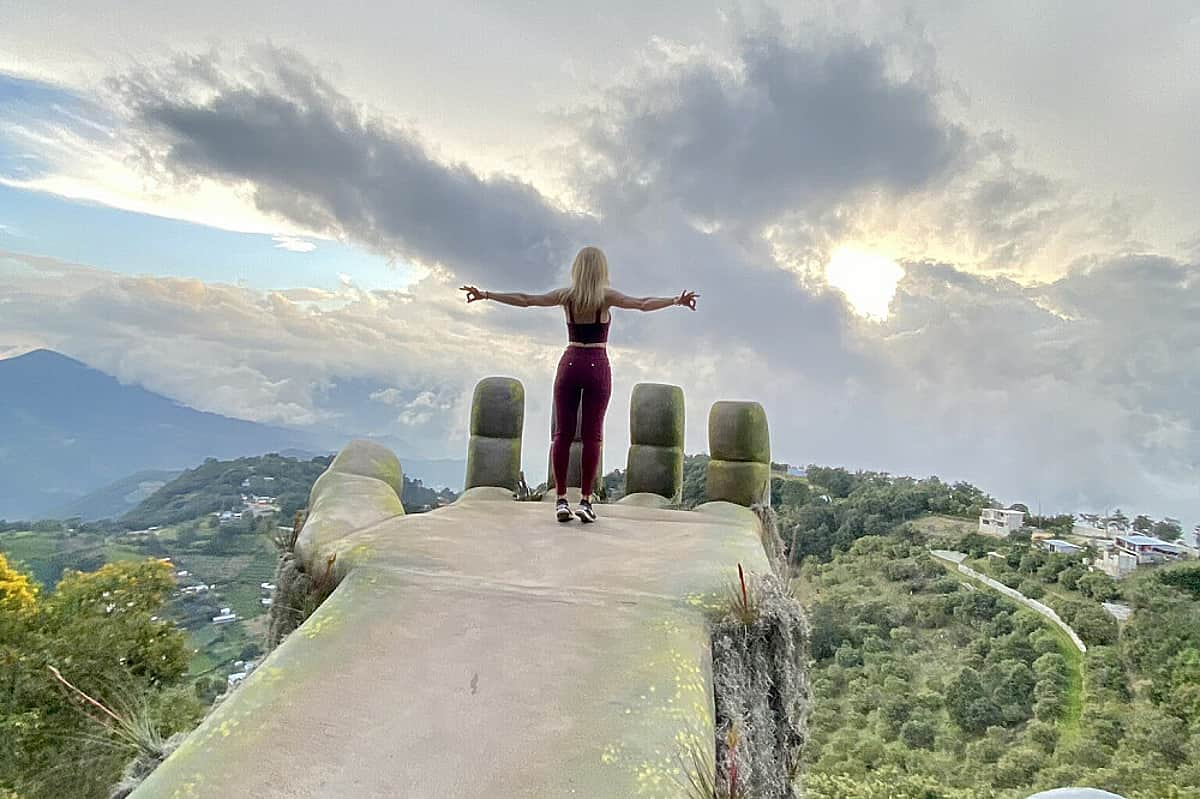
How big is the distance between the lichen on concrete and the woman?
1274 mm

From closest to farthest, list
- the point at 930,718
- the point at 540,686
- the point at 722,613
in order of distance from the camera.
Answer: the point at 540,686 → the point at 722,613 → the point at 930,718

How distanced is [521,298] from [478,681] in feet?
7.36

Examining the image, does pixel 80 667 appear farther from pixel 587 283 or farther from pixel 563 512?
pixel 587 283

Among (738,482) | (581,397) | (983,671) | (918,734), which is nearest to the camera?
(581,397)

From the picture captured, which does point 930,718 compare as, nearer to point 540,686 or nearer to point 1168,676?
point 1168,676

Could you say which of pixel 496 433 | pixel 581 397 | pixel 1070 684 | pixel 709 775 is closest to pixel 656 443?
pixel 496 433

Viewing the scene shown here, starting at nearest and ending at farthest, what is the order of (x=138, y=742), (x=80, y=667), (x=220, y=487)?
(x=138, y=742) → (x=80, y=667) → (x=220, y=487)

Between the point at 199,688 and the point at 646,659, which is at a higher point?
the point at 646,659

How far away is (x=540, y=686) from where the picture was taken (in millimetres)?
2025

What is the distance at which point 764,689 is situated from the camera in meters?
2.55

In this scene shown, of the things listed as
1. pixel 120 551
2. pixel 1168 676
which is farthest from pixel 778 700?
pixel 1168 676

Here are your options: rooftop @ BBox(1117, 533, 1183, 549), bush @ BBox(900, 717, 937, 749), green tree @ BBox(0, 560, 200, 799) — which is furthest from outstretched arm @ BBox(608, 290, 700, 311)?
rooftop @ BBox(1117, 533, 1183, 549)

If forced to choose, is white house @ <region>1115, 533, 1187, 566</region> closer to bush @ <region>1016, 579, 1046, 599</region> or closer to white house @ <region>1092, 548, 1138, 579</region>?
white house @ <region>1092, 548, 1138, 579</region>

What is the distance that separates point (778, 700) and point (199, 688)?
29.3 feet
